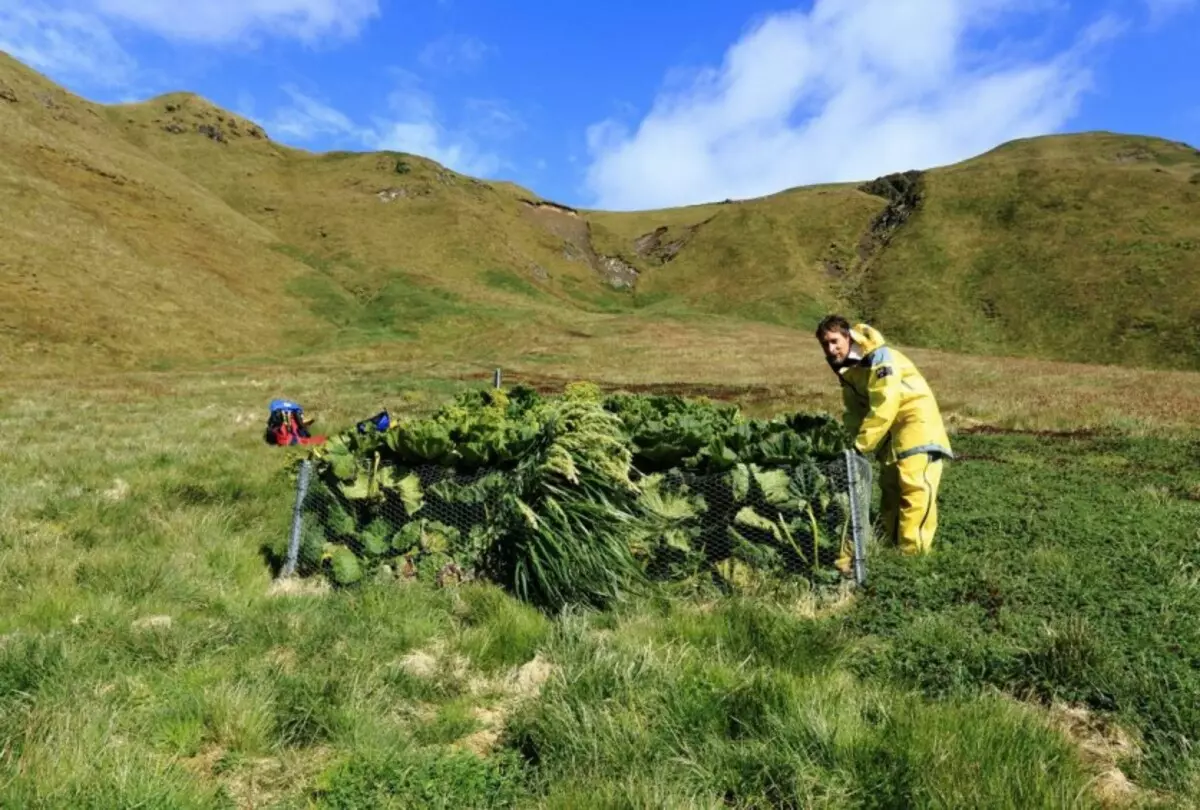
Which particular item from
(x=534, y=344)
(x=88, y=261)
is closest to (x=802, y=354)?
(x=534, y=344)

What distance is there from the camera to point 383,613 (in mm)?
6438

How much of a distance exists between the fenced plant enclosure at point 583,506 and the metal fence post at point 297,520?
2 cm

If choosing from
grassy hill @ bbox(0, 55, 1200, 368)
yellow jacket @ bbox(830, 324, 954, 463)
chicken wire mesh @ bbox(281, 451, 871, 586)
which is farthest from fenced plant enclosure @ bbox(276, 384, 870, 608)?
grassy hill @ bbox(0, 55, 1200, 368)

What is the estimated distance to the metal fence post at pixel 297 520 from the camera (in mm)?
7949

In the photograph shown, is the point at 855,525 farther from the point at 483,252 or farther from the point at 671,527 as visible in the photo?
the point at 483,252

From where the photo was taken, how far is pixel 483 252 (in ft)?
288

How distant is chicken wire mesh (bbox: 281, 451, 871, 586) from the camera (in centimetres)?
715

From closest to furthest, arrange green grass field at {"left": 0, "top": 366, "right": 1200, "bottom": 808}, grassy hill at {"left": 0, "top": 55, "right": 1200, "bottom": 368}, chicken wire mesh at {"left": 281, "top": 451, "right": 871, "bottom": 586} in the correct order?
1. green grass field at {"left": 0, "top": 366, "right": 1200, "bottom": 808}
2. chicken wire mesh at {"left": 281, "top": 451, "right": 871, "bottom": 586}
3. grassy hill at {"left": 0, "top": 55, "right": 1200, "bottom": 368}

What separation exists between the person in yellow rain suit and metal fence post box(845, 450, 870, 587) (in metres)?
0.52

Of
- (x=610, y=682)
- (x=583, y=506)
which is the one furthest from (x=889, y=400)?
(x=610, y=682)

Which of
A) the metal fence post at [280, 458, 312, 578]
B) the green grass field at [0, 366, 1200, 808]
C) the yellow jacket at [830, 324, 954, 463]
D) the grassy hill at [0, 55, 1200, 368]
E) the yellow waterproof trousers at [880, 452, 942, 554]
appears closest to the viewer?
the green grass field at [0, 366, 1200, 808]

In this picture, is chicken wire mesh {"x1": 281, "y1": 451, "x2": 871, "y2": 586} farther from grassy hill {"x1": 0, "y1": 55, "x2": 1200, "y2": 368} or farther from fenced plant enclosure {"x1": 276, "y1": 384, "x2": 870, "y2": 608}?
grassy hill {"x1": 0, "y1": 55, "x2": 1200, "y2": 368}

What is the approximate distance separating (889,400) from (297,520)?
6739 millimetres

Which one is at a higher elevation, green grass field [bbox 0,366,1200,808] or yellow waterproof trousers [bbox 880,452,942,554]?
yellow waterproof trousers [bbox 880,452,942,554]
